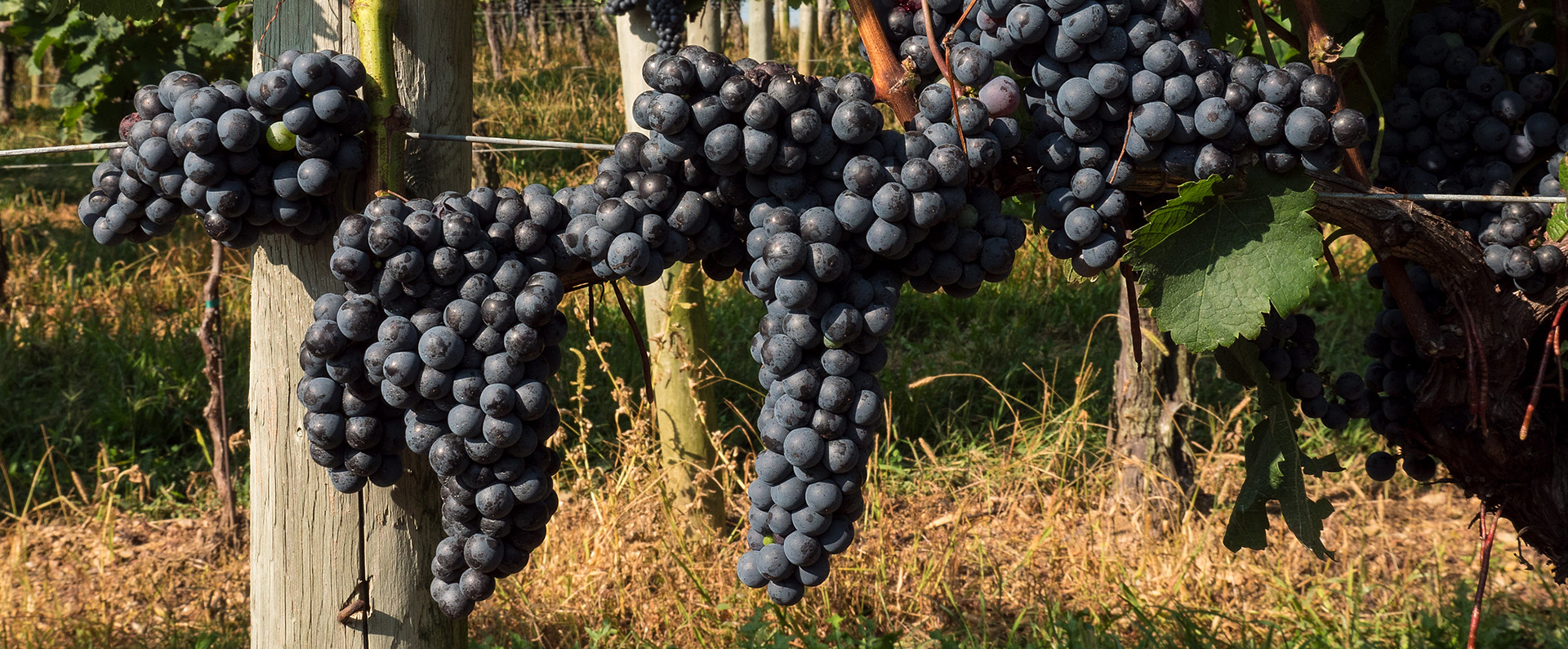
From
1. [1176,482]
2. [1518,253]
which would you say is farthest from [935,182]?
[1176,482]

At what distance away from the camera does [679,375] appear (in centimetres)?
328

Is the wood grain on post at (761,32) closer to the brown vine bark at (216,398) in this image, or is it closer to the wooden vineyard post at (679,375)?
the wooden vineyard post at (679,375)

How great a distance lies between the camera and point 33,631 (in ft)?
9.07

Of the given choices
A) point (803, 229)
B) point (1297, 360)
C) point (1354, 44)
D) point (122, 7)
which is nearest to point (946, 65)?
point (803, 229)

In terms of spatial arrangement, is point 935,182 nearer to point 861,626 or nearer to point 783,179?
point 783,179

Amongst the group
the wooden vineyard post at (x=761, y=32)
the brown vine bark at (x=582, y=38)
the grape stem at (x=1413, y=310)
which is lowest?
the grape stem at (x=1413, y=310)

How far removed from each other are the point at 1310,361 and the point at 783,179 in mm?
826

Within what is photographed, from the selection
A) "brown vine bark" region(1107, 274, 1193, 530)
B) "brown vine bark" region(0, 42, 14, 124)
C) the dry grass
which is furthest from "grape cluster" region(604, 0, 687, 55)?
"brown vine bark" region(0, 42, 14, 124)

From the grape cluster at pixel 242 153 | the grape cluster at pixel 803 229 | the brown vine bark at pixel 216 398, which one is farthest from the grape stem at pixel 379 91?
the brown vine bark at pixel 216 398

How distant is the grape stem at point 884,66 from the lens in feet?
3.54

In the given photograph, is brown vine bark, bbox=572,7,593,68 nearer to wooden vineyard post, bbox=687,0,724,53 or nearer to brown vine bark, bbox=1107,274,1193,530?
wooden vineyard post, bbox=687,0,724,53

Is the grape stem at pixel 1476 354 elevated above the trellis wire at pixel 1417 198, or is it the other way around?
the trellis wire at pixel 1417 198

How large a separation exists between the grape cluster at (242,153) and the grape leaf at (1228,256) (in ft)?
2.80

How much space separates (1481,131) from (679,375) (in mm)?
2358
